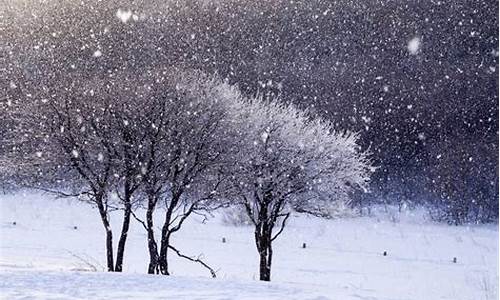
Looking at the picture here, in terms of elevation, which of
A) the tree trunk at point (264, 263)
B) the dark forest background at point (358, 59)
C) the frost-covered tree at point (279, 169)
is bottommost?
the tree trunk at point (264, 263)

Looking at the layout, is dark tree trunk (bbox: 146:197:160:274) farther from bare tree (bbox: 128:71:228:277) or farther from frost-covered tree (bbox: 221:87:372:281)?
frost-covered tree (bbox: 221:87:372:281)

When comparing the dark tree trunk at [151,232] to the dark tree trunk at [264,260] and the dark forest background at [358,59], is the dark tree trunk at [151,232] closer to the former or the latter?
the dark tree trunk at [264,260]

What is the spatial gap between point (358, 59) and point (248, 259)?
50167 millimetres

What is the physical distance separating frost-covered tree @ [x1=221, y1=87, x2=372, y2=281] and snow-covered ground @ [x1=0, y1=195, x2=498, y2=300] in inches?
122

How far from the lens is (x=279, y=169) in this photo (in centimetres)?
2366

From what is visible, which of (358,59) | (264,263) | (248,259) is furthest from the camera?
(358,59)

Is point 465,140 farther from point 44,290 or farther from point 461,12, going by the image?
point 44,290

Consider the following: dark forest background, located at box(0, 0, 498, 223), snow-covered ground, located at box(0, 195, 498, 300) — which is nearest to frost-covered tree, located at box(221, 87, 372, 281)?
snow-covered ground, located at box(0, 195, 498, 300)

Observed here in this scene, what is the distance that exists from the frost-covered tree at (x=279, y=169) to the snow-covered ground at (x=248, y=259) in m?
3.09

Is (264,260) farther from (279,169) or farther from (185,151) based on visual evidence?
(185,151)

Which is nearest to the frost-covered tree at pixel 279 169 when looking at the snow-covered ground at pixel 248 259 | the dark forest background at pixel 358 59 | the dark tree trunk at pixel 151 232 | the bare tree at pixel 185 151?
the bare tree at pixel 185 151

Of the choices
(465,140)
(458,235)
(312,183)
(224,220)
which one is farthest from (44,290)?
(465,140)

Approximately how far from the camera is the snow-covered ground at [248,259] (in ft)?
44.4

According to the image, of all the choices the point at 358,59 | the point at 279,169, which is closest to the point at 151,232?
the point at 279,169
